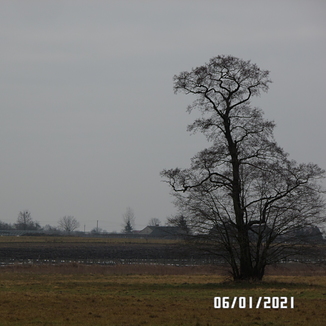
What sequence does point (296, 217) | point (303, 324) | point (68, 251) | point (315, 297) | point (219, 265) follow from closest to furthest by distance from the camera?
point (303, 324) < point (315, 297) < point (296, 217) < point (219, 265) < point (68, 251)

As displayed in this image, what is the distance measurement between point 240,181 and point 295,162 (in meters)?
3.24

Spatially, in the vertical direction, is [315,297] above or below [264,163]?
below

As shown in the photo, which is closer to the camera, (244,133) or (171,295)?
(171,295)

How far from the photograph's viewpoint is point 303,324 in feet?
53.6

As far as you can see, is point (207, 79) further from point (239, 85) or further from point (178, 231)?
point (178, 231)

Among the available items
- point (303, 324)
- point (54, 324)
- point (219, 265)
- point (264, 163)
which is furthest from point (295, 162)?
point (54, 324)
